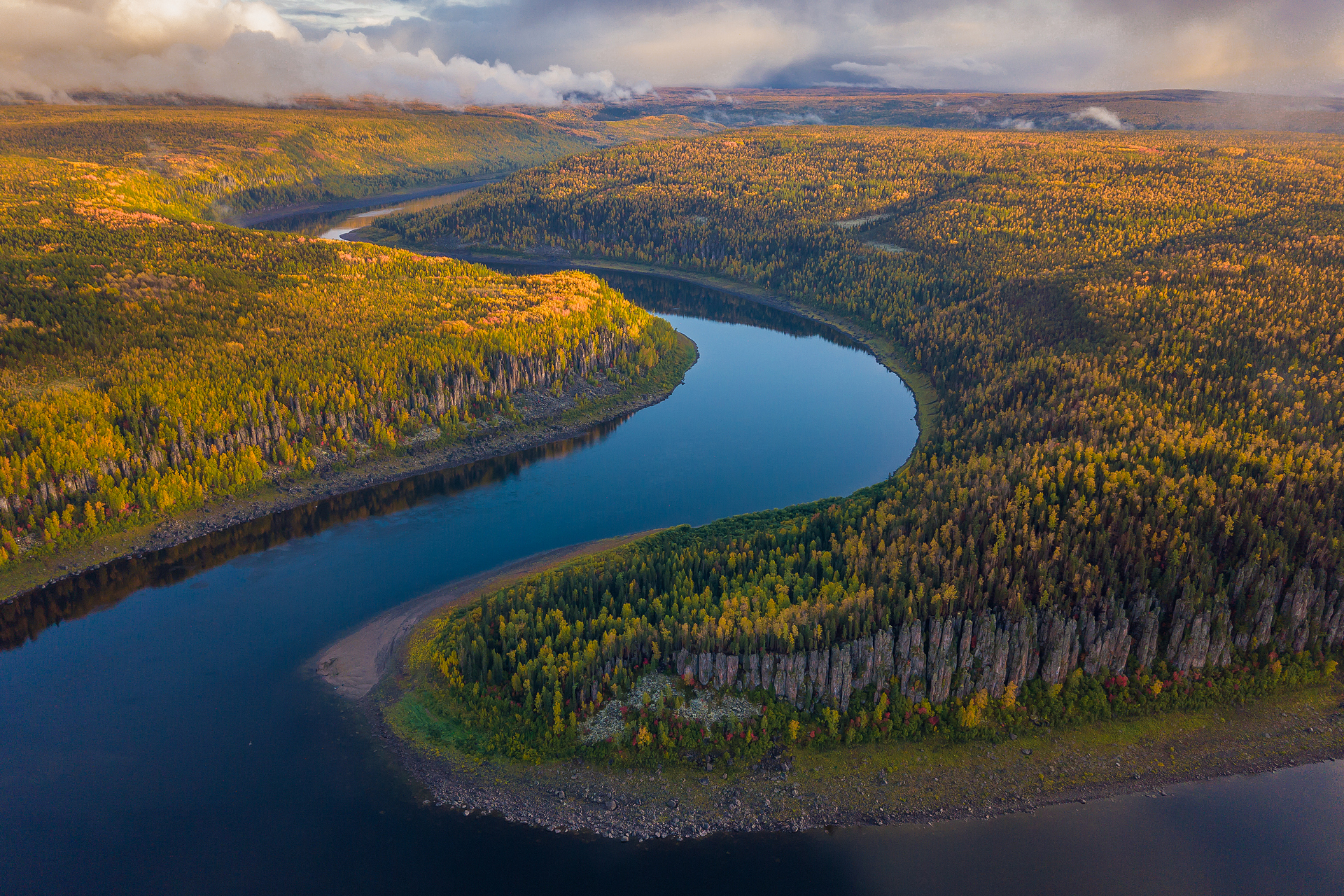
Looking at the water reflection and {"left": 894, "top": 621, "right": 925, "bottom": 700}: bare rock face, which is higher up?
{"left": 894, "top": 621, "right": 925, "bottom": 700}: bare rock face

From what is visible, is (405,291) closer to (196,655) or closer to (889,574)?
(196,655)

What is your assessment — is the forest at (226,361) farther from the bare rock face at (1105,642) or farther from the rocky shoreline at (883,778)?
the bare rock face at (1105,642)

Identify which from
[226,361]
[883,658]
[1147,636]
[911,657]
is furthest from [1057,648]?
[226,361]

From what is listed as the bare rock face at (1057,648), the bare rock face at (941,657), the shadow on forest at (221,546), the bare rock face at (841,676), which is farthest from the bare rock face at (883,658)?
the shadow on forest at (221,546)

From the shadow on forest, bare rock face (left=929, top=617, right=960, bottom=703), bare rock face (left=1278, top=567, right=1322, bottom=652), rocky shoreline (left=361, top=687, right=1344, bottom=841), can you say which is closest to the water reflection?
the shadow on forest

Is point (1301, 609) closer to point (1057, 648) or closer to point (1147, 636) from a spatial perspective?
point (1147, 636)

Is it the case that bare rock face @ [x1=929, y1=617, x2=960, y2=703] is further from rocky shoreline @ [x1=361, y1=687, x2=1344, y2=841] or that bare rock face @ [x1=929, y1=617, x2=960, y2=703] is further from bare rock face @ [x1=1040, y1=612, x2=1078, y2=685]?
bare rock face @ [x1=1040, y1=612, x2=1078, y2=685]
